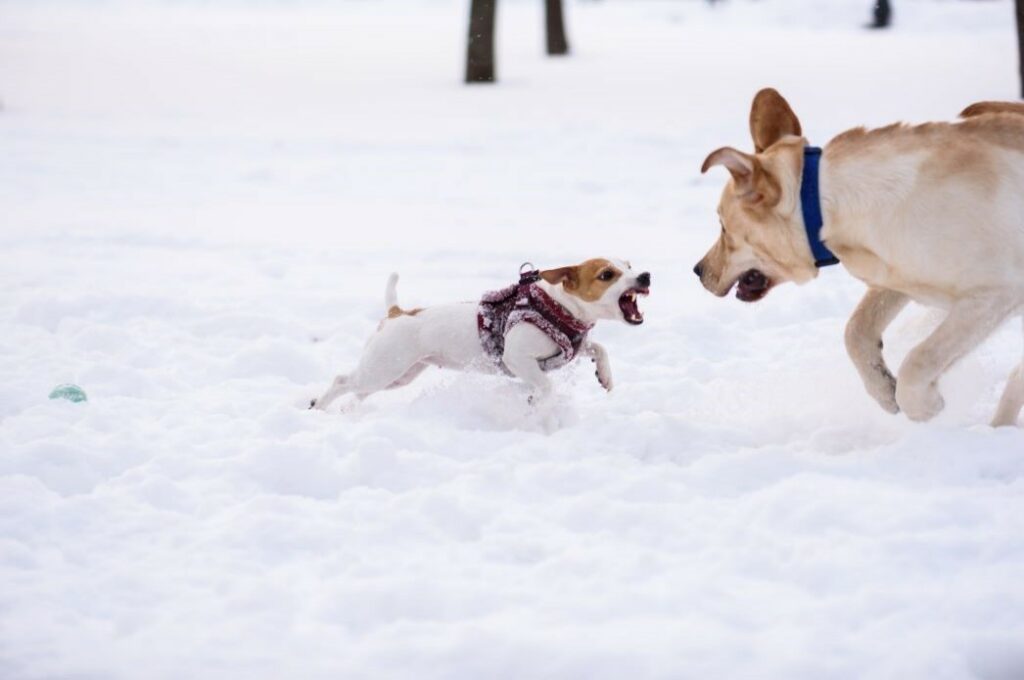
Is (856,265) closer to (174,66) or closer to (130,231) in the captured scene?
(130,231)

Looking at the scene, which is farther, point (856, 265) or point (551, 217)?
point (551, 217)

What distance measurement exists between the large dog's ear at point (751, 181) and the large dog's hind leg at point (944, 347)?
0.79 metres

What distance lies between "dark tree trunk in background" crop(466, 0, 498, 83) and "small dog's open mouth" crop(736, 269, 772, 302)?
13812 mm

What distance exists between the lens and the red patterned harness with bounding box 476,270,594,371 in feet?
17.2

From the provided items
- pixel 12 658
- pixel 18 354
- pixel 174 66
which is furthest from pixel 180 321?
pixel 174 66

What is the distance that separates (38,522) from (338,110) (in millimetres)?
13134

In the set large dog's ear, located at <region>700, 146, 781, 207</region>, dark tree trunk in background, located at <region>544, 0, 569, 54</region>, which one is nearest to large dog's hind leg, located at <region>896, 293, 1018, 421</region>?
large dog's ear, located at <region>700, 146, 781, 207</region>

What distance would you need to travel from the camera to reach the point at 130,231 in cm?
920

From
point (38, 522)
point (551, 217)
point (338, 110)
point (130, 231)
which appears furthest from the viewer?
point (338, 110)

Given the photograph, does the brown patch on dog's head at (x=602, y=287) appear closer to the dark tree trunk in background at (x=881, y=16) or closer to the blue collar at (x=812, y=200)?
the blue collar at (x=812, y=200)

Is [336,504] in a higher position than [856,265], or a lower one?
lower

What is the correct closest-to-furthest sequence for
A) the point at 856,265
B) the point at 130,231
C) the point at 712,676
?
the point at 712,676 < the point at 856,265 < the point at 130,231

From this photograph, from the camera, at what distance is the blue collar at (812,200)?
434cm

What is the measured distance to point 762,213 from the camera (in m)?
4.43
